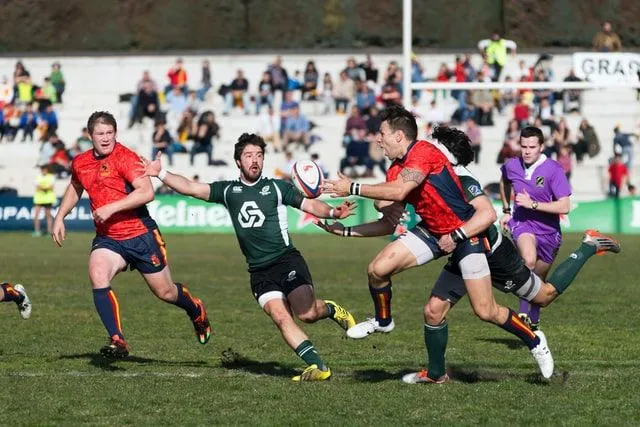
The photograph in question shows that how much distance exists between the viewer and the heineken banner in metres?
31.9

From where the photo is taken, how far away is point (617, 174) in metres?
34.4

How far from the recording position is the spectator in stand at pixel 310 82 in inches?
1475

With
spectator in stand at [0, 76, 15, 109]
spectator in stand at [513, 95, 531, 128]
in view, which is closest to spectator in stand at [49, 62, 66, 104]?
spectator in stand at [0, 76, 15, 109]

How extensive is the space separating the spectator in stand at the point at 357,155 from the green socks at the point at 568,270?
73.4 ft

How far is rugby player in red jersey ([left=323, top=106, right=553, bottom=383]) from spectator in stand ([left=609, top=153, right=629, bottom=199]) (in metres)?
Answer: 25.4

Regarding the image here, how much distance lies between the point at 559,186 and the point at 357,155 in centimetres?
2206

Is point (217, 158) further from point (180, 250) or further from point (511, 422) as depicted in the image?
point (511, 422)

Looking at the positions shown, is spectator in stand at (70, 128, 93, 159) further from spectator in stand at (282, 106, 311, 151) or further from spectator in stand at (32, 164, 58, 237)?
spectator in stand at (282, 106, 311, 151)

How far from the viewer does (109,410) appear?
862cm

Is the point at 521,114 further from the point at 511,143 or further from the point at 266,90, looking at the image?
the point at 266,90

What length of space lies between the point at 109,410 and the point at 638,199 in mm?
25139

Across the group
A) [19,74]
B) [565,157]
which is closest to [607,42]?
[565,157]

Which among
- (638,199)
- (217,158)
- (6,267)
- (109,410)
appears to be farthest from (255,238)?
(217,158)

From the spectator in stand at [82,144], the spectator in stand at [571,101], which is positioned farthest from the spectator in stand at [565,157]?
the spectator in stand at [82,144]
